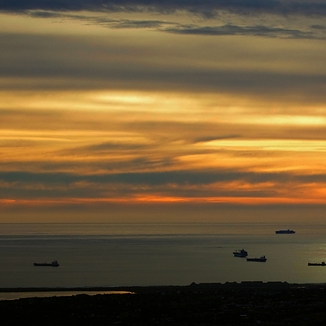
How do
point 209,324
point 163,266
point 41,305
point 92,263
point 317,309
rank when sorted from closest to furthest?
point 209,324
point 317,309
point 41,305
point 163,266
point 92,263

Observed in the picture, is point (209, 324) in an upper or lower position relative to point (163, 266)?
lower

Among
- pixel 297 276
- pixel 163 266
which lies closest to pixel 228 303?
pixel 297 276

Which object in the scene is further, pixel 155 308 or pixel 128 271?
pixel 128 271

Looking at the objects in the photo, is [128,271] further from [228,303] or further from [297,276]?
[228,303]

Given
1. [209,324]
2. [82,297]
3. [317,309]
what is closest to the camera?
[209,324]

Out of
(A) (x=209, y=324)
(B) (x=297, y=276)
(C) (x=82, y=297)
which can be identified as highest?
(B) (x=297, y=276)

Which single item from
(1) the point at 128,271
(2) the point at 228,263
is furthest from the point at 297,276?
(2) the point at 228,263
